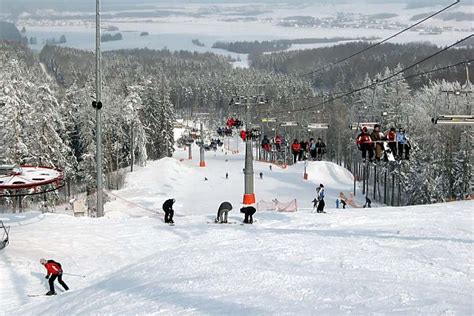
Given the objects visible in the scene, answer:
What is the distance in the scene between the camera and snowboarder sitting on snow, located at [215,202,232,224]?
21859 millimetres

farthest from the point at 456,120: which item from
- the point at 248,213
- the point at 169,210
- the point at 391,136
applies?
the point at 169,210

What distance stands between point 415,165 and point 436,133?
4.73 meters

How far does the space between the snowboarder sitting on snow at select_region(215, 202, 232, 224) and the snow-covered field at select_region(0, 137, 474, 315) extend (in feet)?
2.46

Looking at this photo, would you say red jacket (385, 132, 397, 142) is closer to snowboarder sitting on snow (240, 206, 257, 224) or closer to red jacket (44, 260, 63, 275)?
snowboarder sitting on snow (240, 206, 257, 224)

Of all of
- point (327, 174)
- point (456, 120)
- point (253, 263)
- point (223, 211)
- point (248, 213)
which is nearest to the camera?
point (253, 263)

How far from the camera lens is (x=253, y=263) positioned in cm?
1465

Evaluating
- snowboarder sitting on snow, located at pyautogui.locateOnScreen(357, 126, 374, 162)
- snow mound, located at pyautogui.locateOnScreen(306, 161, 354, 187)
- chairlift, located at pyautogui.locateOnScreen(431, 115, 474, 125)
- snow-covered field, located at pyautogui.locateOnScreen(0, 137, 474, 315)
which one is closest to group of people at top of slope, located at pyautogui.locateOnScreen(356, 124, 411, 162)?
snowboarder sitting on snow, located at pyautogui.locateOnScreen(357, 126, 374, 162)

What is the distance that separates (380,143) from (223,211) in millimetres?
6604

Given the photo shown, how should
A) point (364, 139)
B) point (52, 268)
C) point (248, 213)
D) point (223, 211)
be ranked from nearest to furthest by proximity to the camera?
point (52, 268), point (364, 139), point (248, 213), point (223, 211)

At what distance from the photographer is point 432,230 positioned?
19109mm

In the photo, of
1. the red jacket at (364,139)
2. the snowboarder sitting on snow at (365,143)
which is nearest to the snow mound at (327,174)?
the snowboarder sitting on snow at (365,143)

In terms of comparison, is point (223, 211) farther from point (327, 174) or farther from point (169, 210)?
point (327, 174)

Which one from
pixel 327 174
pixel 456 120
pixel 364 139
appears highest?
pixel 456 120

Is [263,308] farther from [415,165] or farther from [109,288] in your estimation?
[415,165]
